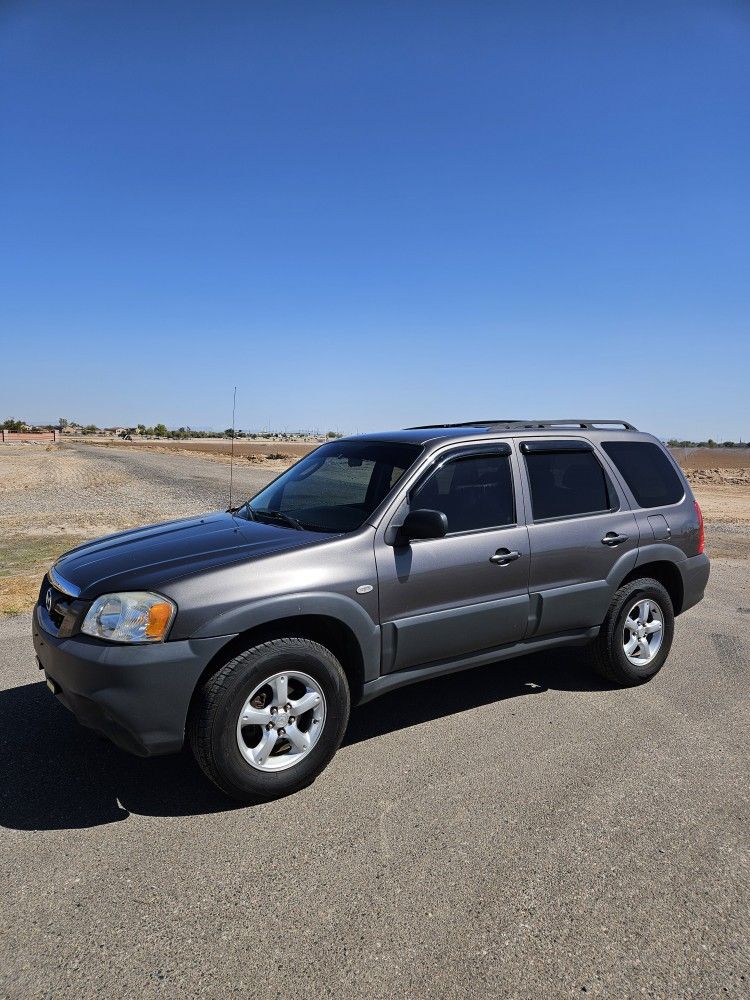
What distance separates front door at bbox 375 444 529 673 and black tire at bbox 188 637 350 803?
433 mm

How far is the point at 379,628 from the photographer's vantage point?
3.82 meters

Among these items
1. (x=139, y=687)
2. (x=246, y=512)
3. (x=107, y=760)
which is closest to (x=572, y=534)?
(x=246, y=512)

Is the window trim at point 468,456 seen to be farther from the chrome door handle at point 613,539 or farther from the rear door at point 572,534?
the chrome door handle at point 613,539

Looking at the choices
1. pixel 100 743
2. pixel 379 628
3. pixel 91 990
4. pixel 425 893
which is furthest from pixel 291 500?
pixel 91 990

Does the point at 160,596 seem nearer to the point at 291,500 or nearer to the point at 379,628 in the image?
the point at 379,628

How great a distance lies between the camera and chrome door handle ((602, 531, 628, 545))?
487cm

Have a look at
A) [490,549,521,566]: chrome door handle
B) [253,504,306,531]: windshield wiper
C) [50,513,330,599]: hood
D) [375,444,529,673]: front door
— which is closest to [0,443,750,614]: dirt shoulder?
[50,513,330,599]: hood

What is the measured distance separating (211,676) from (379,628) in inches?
37.1

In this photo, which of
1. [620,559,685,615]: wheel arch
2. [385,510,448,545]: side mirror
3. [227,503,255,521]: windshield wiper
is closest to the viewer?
[385,510,448,545]: side mirror

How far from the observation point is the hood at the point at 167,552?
3.44 meters

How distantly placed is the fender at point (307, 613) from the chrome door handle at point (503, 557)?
0.92 m

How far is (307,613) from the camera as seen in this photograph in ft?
11.6

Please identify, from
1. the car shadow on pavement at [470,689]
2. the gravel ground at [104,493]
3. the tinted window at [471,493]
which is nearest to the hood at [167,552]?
the tinted window at [471,493]

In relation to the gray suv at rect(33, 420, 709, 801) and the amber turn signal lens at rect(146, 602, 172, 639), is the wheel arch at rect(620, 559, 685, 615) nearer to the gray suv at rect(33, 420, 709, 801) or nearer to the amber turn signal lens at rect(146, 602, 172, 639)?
the gray suv at rect(33, 420, 709, 801)
